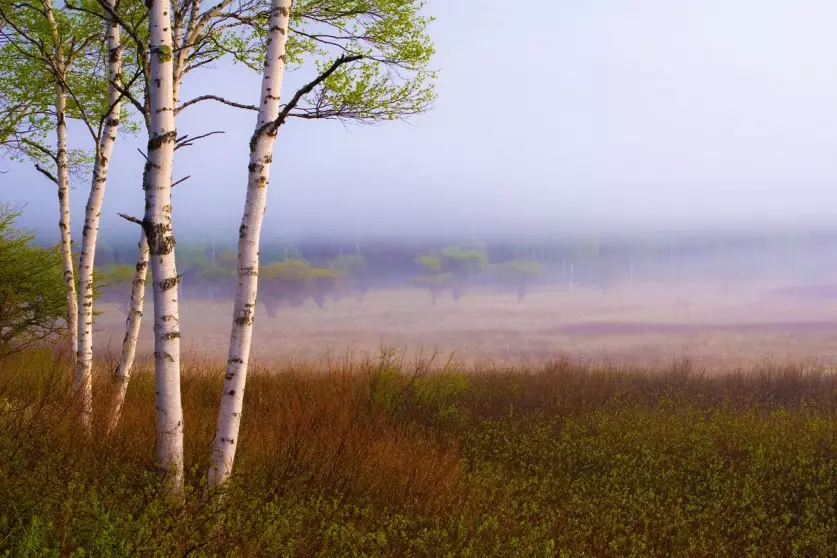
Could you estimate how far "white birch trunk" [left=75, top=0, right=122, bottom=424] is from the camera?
8961mm

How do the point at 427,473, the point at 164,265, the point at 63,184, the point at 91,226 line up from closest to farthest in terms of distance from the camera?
the point at 164,265
the point at 427,473
the point at 91,226
the point at 63,184

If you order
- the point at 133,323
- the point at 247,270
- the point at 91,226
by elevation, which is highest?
the point at 91,226

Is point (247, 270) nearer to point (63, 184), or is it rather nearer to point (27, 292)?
point (63, 184)

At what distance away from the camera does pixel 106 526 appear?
A: 15.4 ft

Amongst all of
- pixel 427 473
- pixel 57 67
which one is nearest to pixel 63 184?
pixel 57 67

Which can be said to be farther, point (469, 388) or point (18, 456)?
point (469, 388)

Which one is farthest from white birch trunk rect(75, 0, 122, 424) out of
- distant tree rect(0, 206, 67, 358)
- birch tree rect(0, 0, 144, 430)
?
distant tree rect(0, 206, 67, 358)

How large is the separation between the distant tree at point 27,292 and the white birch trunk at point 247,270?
11.4 metres

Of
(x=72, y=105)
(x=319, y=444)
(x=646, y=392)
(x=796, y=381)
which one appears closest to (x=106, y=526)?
(x=319, y=444)

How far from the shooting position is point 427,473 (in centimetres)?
776

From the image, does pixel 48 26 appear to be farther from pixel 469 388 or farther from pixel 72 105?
pixel 469 388

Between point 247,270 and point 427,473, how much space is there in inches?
131

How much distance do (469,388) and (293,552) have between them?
34.6ft

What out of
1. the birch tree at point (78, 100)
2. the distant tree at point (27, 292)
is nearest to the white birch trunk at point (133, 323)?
the birch tree at point (78, 100)
